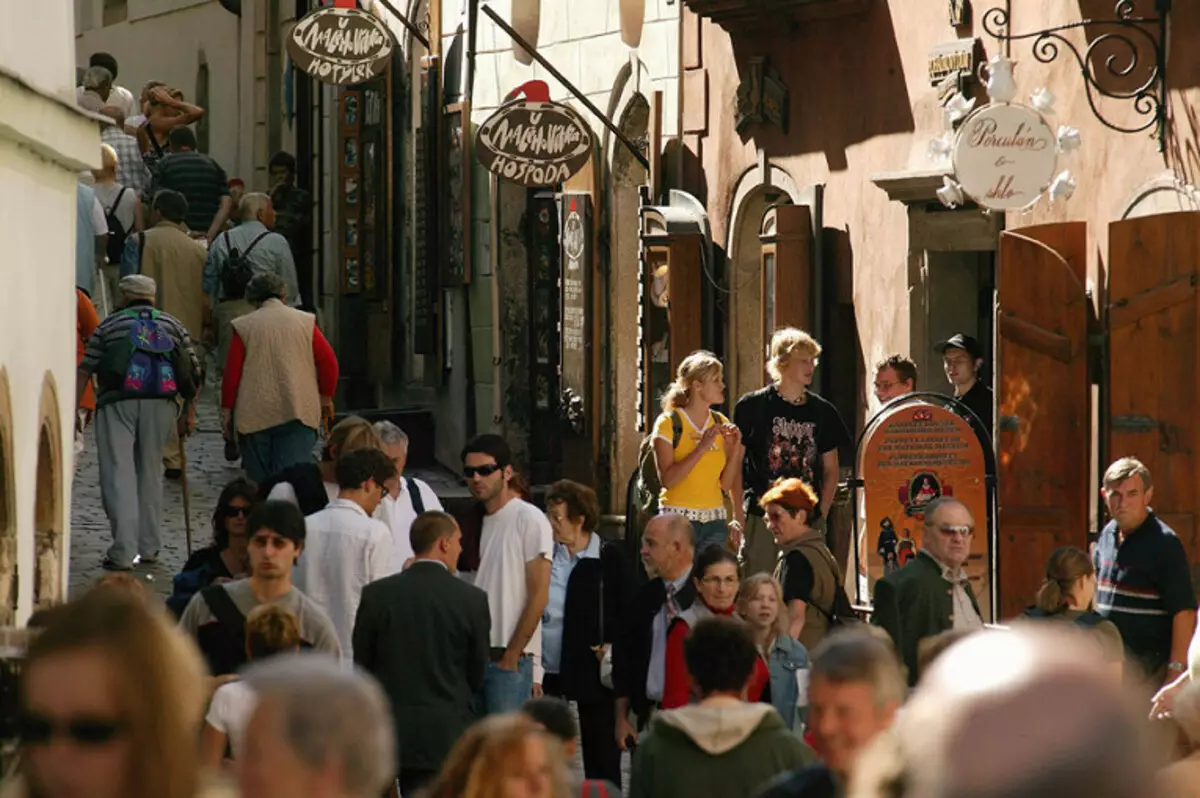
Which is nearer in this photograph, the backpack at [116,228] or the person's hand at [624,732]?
the person's hand at [624,732]

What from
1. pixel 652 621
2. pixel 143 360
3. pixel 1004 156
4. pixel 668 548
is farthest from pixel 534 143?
pixel 652 621

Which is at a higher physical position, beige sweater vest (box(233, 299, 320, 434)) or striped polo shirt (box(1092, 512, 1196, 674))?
beige sweater vest (box(233, 299, 320, 434))

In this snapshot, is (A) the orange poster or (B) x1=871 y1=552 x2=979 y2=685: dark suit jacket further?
(A) the orange poster

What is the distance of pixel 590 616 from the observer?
9.24 metres

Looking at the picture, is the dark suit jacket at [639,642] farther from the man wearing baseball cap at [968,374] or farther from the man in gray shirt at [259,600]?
the man wearing baseball cap at [968,374]

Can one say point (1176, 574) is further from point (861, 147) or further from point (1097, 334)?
point (861, 147)

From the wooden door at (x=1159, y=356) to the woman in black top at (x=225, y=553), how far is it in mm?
4432

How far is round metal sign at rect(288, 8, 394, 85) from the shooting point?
61.8 feet

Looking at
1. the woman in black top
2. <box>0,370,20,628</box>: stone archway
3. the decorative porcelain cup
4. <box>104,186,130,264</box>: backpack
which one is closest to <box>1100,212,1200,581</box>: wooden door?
the decorative porcelain cup

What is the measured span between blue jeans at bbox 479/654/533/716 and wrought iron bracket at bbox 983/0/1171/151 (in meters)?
4.17

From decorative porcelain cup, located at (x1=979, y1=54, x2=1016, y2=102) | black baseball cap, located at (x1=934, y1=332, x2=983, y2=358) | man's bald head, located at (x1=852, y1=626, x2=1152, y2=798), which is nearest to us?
man's bald head, located at (x1=852, y1=626, x2=1152, y2=798)

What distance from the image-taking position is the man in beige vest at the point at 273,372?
13.7 metres

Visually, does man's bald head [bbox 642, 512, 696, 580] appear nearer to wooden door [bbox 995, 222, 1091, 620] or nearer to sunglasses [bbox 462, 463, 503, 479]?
sunglasses [bbox 462, 463, 503, 479]

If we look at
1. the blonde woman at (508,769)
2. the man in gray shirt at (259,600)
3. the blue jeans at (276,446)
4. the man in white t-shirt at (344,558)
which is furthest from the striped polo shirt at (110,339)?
the blonde woman at (508,769)
